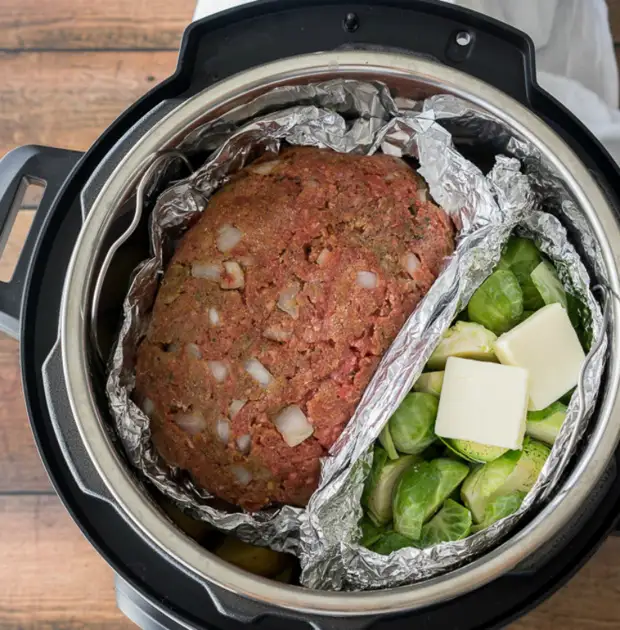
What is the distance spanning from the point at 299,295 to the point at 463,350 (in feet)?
0.78

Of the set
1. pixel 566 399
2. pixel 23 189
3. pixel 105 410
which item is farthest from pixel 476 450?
pixel 23 189

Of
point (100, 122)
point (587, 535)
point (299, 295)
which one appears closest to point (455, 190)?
point (299, 295)

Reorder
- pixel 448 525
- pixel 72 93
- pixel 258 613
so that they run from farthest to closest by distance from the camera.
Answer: pixel 72 93
pixel 448 525
pixel 258 613

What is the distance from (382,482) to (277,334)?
0.83 ft

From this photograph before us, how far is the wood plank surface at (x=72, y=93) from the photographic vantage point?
1.43m

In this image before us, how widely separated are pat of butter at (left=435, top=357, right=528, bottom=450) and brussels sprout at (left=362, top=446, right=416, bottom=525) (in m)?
0.10

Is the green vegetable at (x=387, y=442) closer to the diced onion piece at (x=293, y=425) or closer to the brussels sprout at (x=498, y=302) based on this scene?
the diced onion piece at (x=293, y=425)

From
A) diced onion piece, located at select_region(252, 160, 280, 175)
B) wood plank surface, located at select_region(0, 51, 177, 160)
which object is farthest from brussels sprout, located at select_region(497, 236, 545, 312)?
wood plank surface, located at select_region(0, 51, 177, 160)

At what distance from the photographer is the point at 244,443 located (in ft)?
3.34

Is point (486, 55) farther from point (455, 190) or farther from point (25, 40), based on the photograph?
point (25, 40)

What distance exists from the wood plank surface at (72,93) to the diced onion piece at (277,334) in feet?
2.18

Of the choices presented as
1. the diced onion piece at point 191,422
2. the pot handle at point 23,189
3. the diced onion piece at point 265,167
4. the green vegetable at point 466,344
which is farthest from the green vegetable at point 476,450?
the pot handle at point 23,189

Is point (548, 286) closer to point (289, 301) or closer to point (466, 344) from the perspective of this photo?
point (466, 344)

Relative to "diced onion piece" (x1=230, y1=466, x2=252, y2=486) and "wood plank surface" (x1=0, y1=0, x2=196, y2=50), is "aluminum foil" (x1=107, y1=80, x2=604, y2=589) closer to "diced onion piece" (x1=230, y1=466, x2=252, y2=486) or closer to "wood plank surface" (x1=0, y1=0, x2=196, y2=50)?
"diced onion piece" (x1=230, y1=466, x2=252, y2=486)
